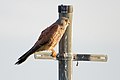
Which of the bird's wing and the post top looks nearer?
the post top

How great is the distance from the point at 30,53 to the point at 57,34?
58 cm

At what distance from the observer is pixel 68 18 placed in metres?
5.02

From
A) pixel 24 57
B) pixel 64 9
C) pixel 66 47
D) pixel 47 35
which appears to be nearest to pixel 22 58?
pixel 24 57

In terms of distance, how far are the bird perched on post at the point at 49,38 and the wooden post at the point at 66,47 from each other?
165mm

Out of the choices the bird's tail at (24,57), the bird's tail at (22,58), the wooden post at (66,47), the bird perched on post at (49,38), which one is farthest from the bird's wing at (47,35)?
the wooden post at (66,47)

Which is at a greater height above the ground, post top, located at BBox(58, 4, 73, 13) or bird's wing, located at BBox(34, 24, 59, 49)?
post top, located at BBox(58, 4, 73, 13)

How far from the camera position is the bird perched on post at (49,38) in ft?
17.9

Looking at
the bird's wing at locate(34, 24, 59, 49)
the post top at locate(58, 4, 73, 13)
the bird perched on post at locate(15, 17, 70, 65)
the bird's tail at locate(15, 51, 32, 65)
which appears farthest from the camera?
the bird's wing at locate(34, 24, 59, 49)

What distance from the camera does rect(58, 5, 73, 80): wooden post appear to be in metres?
4.99

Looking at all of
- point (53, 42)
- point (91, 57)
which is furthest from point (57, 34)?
point (91, 57)

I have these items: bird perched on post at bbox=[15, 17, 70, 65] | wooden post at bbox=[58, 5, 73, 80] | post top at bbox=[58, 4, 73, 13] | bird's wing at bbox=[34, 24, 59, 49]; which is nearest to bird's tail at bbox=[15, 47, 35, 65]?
bird perched on post at bbox=[15, 17, 70, 65]

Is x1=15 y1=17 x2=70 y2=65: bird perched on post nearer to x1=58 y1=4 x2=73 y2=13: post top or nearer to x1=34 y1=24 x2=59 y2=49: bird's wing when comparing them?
x1=34 y1=24 x2=59 y2=49: bird's wing

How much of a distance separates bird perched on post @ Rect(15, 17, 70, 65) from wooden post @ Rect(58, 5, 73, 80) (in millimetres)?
165

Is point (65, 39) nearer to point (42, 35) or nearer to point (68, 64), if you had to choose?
point (68, 64)
